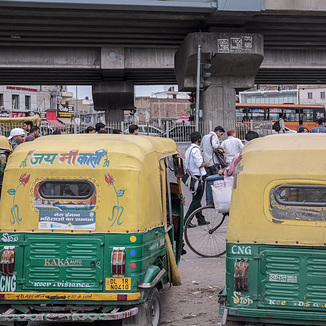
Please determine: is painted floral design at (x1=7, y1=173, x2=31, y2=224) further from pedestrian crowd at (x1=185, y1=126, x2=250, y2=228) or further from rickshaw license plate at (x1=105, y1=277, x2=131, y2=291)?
pedestrian crowd at (x1=185, y1=126, x2=250, y2=228)

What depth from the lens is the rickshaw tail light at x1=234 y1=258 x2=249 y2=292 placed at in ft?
14.8

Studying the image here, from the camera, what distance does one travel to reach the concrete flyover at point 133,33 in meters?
22.1

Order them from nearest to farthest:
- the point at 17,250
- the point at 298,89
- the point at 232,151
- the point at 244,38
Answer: the point at 17,250 → the point at 232,151 → the point at 244,38 → the point at 298,89

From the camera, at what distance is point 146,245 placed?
529 centimetres

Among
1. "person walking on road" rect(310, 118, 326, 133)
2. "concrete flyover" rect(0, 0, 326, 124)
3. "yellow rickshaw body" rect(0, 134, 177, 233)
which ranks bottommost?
"yellow rickshaw body" rect(0, 134, 177, 233)

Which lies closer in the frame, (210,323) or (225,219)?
(210,323)

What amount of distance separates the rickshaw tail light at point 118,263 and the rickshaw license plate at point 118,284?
0.04 metres

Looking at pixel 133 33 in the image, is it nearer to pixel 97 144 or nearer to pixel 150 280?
pixel 97 144

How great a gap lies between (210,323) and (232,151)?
8.30 meters

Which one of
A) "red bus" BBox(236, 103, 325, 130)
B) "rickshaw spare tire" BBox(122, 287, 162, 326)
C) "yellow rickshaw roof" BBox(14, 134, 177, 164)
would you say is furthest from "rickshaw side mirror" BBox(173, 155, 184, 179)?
"red bus" BBox(236, 103, 325, 130)

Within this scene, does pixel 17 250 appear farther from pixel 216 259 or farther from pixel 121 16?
pixel 121 16

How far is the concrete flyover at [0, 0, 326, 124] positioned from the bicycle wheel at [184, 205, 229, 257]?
47.4ft

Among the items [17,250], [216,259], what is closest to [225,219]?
[216,259]

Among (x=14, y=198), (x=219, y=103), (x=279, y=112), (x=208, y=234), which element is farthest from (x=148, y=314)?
(x=279, y=112)
